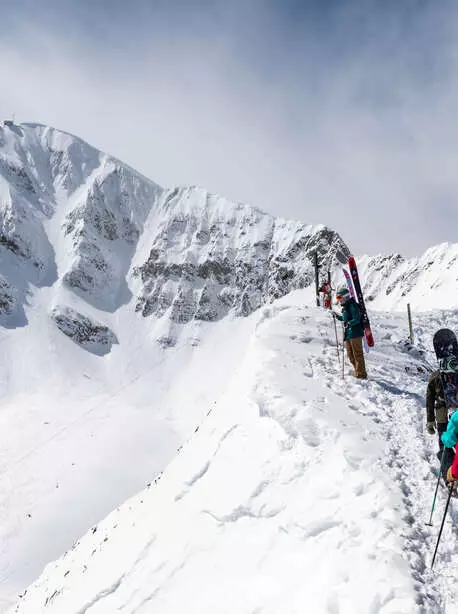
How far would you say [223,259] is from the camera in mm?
123625

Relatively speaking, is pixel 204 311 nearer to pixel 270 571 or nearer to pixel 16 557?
pixel 16 557

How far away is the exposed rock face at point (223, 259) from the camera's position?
115m

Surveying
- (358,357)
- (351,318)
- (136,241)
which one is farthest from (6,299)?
(358,357)

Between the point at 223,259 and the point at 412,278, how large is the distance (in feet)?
168

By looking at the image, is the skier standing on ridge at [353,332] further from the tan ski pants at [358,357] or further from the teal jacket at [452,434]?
the teal jacket at [452,434]

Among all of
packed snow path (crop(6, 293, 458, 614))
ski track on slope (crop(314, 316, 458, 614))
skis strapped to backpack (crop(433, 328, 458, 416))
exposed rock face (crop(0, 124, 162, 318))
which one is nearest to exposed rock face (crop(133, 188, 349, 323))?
exposed rock face (crop(0, 124, 162, 318))

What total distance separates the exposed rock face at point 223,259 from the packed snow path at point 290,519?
9968cm

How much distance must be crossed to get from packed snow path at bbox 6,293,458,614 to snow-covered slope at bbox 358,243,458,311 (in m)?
58.1

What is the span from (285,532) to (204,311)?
107 metres

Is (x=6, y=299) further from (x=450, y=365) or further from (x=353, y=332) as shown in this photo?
(x=450, y=365)

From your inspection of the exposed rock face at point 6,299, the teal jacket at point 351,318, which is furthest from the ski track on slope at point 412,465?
the exposed rock face at point 6,299

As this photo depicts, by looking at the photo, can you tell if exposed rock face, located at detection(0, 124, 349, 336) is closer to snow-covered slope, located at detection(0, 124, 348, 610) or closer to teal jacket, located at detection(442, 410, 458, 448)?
snow-covered slope, located at detection(0, 124, 348, 610)

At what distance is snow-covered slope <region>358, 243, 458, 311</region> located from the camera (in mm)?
72438

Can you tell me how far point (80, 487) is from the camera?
47125 mm
